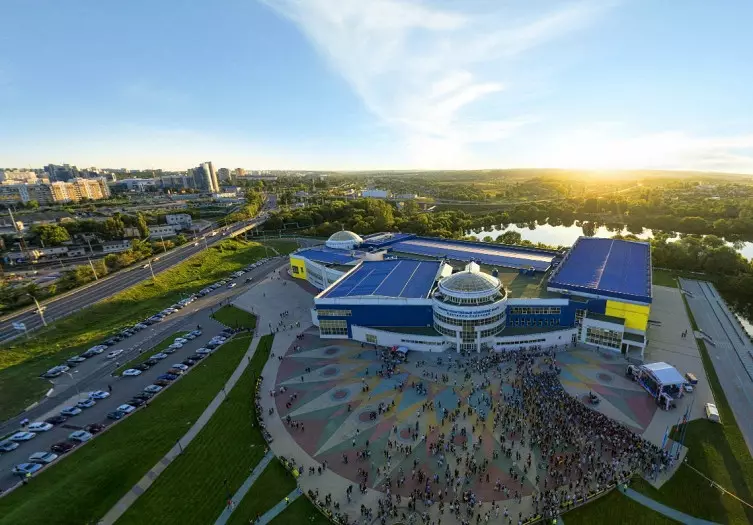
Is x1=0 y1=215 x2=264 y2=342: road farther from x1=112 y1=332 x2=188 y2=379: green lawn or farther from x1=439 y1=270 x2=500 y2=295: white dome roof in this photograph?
x1=439 y1=270 x2=500 y2=295: white dome roof

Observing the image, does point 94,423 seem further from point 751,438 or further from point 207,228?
point 207,228

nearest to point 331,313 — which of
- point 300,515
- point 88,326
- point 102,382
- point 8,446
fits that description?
point 300,515

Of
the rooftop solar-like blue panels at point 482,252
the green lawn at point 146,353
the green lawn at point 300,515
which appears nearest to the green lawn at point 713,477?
the green lawn at point 300,515

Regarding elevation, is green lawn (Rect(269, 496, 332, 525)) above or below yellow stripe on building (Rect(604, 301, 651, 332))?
below

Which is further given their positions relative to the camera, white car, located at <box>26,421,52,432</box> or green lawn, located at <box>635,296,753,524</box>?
white car, located at <box>26,421,52,432</box>

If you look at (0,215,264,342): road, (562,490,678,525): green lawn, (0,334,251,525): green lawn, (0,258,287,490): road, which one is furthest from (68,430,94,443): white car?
(562,490,678,525): green lawn

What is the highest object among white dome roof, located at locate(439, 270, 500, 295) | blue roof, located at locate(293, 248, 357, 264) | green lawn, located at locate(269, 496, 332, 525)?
white dome roof, located at locate(439, 270, 500, 295)
